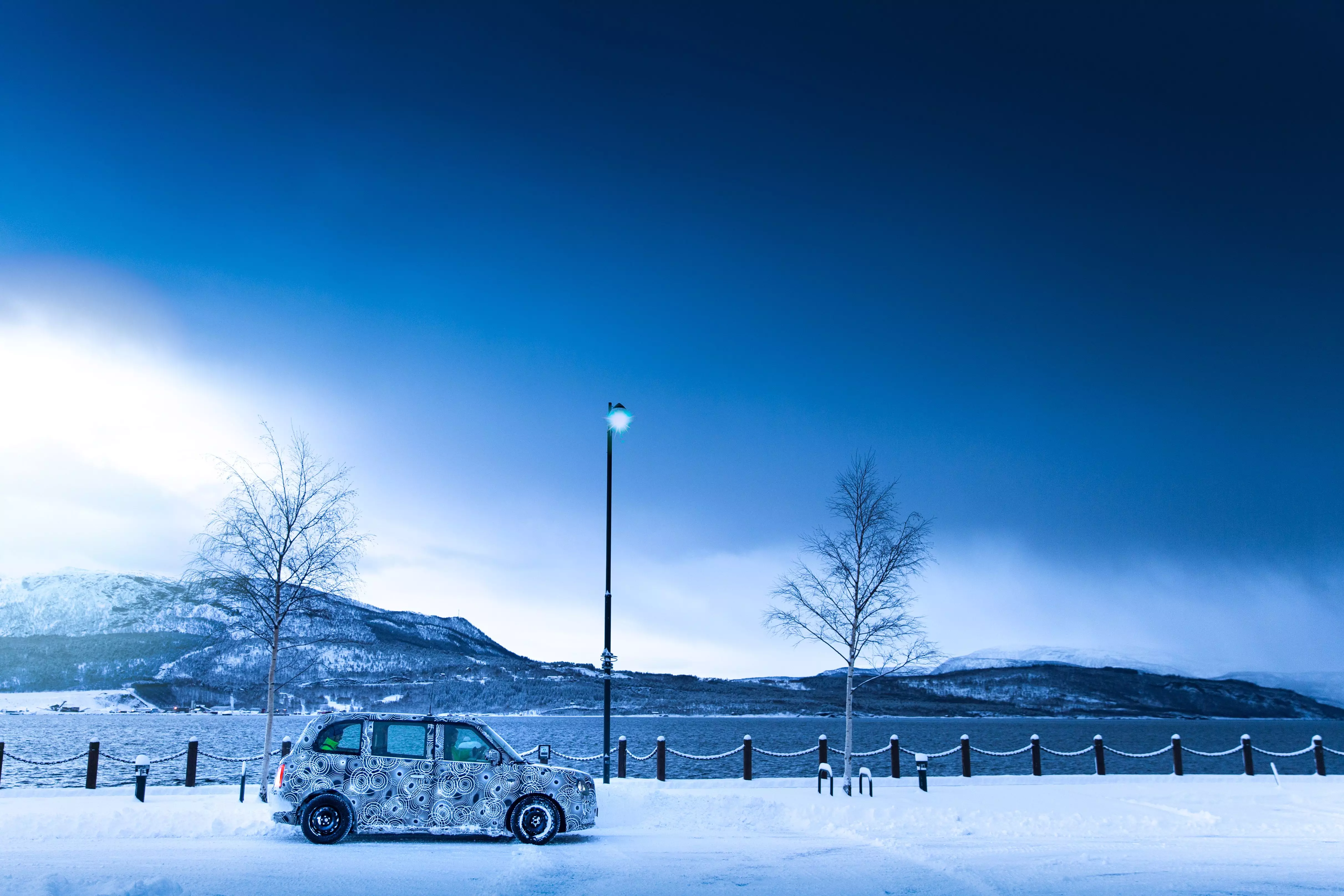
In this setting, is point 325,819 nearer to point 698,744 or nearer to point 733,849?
point 733,849

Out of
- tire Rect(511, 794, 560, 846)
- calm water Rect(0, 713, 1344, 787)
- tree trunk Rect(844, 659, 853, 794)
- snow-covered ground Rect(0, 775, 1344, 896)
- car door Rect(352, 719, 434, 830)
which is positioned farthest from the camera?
calm water Rect(0, 713, 1344, 787)

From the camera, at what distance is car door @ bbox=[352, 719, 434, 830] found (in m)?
13.8

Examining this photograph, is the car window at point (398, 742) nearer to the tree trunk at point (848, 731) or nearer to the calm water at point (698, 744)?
the tree trunk at point (848, 731)

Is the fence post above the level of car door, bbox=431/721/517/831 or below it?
below

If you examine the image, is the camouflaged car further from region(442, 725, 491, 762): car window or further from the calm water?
the calm water

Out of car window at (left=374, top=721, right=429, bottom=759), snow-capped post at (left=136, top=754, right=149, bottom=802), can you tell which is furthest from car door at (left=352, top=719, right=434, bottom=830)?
snow-capped post at (left=136, top=754, right=149, bottom=802)

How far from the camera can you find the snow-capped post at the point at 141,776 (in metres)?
18.5

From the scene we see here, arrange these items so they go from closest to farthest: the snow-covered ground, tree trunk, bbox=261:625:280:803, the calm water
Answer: the snow-covered ground
tree trunk, bbox=261:625:280:803
the calm water

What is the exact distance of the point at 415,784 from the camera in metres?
13.9

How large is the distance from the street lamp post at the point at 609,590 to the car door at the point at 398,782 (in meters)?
6.49

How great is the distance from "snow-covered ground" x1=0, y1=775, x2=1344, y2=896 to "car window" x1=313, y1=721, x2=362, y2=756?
1.35m

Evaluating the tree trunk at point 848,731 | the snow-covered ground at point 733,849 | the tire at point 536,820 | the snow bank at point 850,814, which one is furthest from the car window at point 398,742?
the tree trunk at point 848,731

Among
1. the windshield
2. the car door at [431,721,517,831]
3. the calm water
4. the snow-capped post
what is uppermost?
the windshield

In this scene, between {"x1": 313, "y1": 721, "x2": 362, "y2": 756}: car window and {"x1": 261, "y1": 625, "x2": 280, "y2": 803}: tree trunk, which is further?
{"x1": 261, "y1": 625, "x2": 280, "y2": 803}: tree trunk
